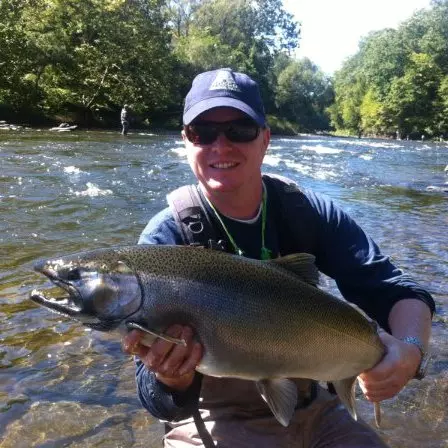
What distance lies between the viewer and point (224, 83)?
8.01ft

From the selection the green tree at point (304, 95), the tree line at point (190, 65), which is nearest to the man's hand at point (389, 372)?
the tree line at point (190, 65)

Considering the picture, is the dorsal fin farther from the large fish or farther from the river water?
the river water

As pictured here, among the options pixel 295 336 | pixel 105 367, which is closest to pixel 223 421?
pixel 295 336

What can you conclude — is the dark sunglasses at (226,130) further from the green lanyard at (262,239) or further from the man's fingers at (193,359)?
the man's fingers at (193,359)

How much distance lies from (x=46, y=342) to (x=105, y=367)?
60cm

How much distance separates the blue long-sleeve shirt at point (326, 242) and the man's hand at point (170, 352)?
582mm

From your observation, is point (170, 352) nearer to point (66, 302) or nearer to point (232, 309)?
point (232, 309)

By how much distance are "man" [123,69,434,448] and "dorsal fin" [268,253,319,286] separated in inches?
14.3

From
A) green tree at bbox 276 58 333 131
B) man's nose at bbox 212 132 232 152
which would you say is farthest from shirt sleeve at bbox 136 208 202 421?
green tree at bbox 276 58 333 131

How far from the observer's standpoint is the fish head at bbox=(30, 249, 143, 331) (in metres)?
1.78

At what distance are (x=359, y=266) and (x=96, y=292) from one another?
121 cm

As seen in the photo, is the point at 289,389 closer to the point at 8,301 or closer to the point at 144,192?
the point at 8,301

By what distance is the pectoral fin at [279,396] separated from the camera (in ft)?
6.46

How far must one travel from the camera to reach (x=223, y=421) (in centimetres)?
228
